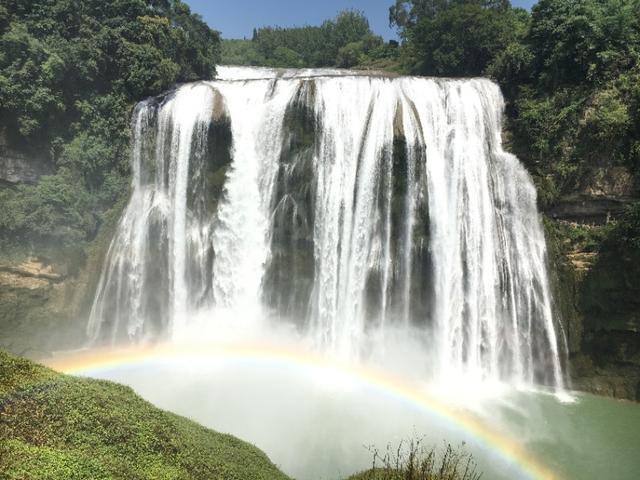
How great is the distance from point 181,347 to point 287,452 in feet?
25.9

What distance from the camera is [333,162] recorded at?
17750 millimetres

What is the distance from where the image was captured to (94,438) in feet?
23.0

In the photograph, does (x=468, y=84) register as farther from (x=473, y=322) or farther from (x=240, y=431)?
(x=240, y=431)

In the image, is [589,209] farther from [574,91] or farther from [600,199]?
[574,91]

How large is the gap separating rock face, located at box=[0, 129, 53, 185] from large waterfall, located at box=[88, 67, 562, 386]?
418 centimetres

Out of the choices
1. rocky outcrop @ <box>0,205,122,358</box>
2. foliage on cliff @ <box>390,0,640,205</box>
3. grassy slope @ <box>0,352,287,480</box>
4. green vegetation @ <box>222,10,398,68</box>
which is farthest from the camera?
green vegetation @ <box>222,10,398,68</box>

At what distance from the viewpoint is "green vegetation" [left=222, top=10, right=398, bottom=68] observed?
40931 millimetres

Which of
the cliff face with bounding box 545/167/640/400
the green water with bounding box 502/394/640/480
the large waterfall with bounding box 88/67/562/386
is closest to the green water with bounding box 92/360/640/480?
the green water with bounding box 502/394/640/480

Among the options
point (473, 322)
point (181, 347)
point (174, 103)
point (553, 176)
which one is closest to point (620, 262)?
point (553, 176)

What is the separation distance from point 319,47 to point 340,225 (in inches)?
1546

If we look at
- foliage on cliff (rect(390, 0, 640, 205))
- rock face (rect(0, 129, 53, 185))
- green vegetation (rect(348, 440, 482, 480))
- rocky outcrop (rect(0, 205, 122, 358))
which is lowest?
green vegetation (rect(348, 440, 482, 480))

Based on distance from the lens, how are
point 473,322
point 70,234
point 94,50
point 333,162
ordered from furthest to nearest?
1. point 94,50
2. point 70,234
3. point 333,162
4. point 473,322

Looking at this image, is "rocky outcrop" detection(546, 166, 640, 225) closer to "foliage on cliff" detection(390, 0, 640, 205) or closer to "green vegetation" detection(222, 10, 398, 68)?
"foliage on cliff" detection(390, 0, 640, 205)

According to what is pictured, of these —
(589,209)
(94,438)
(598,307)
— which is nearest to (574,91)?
(589,209)
